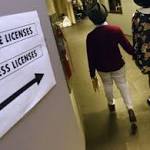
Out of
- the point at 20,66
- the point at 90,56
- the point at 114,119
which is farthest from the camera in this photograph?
the point at 114,119

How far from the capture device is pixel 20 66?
1.01 metres

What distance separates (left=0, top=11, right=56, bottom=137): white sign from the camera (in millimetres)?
941

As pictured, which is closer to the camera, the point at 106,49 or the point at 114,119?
the point at 106,49

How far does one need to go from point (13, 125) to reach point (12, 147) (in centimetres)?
8

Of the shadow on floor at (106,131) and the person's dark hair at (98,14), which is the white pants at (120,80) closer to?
the shadow on floor at (106,131)

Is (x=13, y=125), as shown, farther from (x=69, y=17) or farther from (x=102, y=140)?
(x=69, y=17)

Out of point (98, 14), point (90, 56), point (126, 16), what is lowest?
point (126, 16)

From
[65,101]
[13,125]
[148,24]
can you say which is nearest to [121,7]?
[148,24]

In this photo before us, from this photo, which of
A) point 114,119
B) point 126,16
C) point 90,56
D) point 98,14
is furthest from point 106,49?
point 126,16

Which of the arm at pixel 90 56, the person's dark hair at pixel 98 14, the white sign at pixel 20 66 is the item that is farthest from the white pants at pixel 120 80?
the white sign at pixel 20 66

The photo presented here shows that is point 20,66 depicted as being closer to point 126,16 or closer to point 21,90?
point 21,90

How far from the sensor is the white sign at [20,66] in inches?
37.0

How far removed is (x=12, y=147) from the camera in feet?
3.27

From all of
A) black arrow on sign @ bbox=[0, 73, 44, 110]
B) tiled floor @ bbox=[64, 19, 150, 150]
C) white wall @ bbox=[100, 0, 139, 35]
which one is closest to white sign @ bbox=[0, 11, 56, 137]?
black arrow on sign @ bbox=[0, 73, 44, 110]
